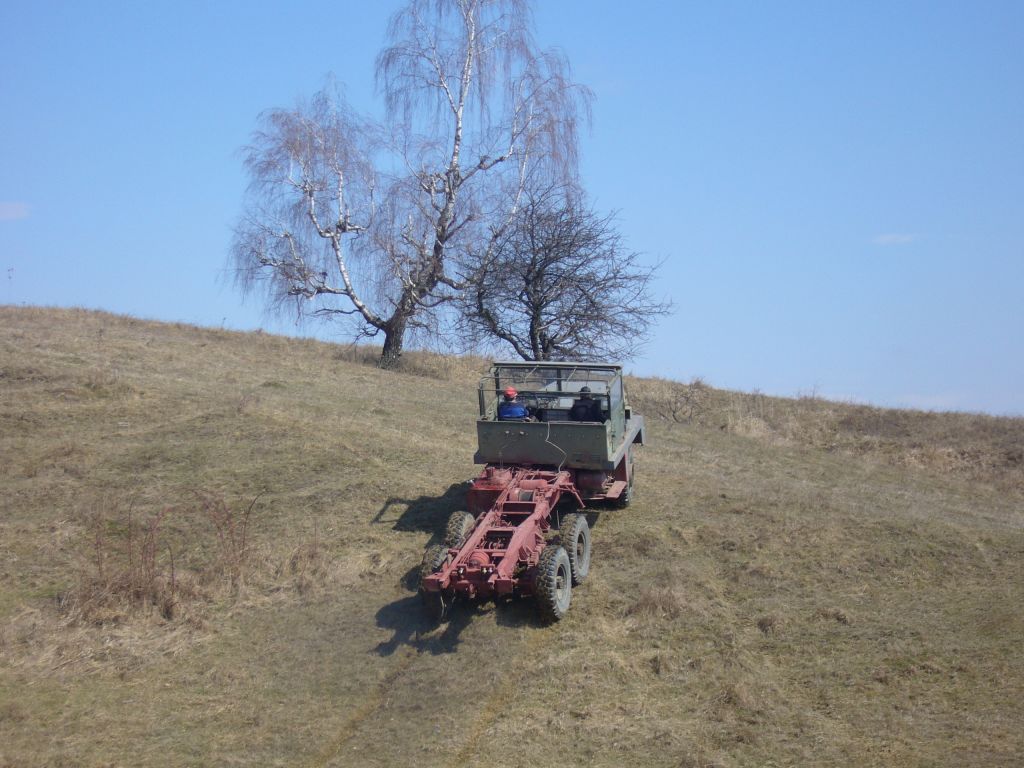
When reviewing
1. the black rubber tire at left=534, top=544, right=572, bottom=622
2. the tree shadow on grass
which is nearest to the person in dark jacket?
the tree shadow on grass

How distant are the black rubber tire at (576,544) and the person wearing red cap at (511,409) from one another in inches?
77.8

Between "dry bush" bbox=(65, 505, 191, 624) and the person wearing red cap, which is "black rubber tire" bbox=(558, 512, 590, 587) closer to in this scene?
the person wearing red cap

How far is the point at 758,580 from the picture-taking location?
456 inches

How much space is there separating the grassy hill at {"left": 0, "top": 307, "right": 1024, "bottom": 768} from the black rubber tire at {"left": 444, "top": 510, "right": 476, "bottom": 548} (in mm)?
783

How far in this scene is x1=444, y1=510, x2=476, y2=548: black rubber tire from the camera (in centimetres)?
1073

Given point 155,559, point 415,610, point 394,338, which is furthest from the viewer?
point 394,338

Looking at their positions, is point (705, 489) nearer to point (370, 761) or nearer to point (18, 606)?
point (370, 761)

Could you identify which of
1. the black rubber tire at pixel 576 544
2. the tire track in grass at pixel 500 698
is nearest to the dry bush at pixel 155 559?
the tire track in grass at pixel 500 698

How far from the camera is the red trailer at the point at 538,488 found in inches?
393

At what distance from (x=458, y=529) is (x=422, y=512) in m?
2.46

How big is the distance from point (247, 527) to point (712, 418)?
51.8ft

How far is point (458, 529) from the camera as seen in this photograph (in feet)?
36.1

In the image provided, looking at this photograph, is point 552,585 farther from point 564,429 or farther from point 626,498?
point 626,498

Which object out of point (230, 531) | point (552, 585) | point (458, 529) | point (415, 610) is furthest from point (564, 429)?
point (230, 531)
